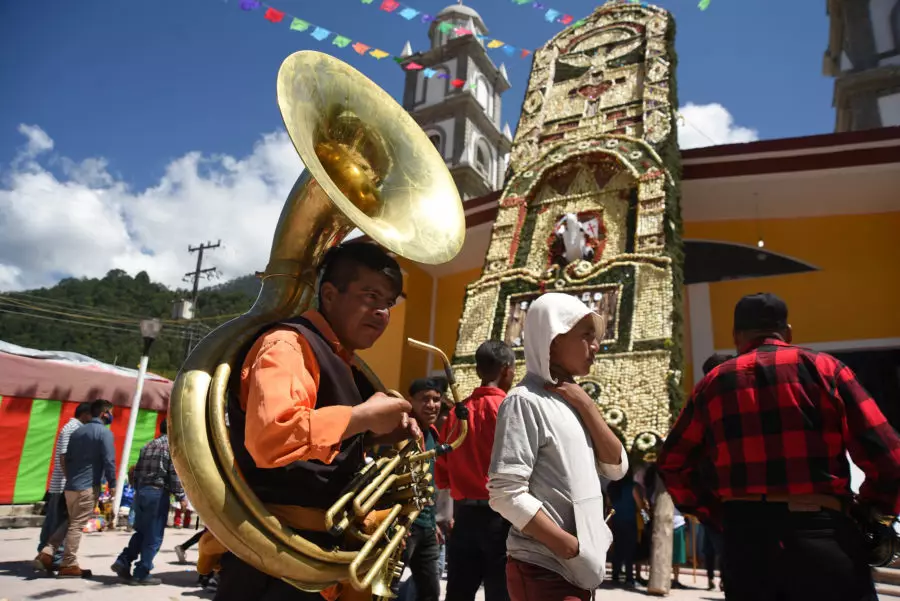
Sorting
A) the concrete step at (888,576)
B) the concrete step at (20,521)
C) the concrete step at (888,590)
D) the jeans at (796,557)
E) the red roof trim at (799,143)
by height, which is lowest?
the concrete step at (20,521)

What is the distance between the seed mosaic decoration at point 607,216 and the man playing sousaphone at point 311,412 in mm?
4953

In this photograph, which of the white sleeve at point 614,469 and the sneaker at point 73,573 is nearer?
the white sleeve at point 614,469

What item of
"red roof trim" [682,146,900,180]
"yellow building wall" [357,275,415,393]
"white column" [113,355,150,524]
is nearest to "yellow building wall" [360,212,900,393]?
"red roof trim" [682,146,900,180]

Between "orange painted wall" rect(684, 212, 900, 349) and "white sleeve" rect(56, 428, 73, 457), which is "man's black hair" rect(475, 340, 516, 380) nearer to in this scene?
"white sleeve" rect(56, 428, 73, 457)

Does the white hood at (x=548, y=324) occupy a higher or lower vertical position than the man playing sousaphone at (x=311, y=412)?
higher

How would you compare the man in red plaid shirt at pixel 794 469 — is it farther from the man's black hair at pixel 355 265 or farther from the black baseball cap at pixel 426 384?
the black baseball cap at pixel 426 384

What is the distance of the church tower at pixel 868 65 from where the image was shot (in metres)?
17.2

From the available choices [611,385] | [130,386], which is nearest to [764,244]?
[611,385]

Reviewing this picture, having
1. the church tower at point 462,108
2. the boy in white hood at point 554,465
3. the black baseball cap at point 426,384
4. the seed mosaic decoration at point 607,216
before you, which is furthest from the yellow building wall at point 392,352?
the church tower at point 462,108

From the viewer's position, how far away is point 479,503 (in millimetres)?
2664

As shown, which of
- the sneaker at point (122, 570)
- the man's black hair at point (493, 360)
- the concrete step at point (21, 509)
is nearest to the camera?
the man's black hair at point (493, 360)

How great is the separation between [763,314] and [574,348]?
0.77 metres

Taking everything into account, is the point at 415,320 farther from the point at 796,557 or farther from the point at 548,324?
the point at 796,557

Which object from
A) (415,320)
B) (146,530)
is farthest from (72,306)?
(146,530)
